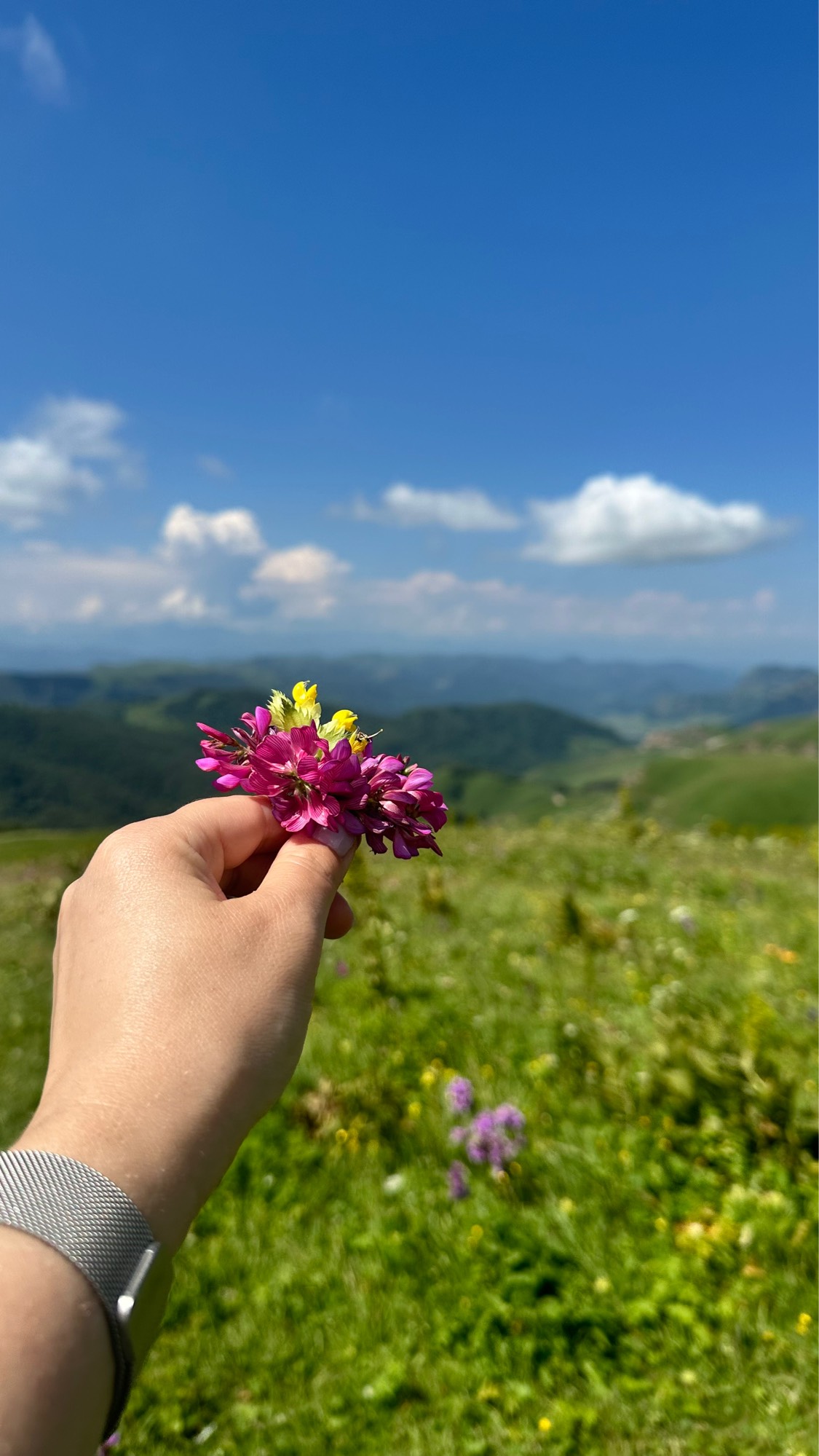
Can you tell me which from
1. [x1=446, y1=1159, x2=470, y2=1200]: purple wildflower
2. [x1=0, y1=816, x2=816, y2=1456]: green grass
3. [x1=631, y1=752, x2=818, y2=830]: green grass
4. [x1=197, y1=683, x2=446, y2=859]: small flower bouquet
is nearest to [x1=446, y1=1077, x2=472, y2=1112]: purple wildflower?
[x1=0, y1=816, x2=816, y2=1456]: green grass

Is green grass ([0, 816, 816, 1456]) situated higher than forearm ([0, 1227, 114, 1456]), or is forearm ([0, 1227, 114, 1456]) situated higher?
forearm ([0, 1227, 114, 1456])

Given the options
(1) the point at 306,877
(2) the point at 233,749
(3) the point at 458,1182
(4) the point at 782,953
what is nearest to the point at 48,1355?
→ (1) the point at 306,877

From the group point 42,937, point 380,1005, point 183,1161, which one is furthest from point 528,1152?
point 42,937

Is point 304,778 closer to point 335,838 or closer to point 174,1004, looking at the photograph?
point 335,838

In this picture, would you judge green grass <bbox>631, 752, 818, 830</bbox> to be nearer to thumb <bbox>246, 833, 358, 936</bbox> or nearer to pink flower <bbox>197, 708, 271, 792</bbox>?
pink flower <bbox>197, 708, 271, 792</bbox>

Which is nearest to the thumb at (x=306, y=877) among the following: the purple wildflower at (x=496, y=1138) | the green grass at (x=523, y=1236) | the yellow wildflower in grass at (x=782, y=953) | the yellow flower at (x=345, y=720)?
the yellow flower at (x=345, y=720)

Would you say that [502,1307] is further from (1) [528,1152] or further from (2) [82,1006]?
(2) [82,1006]
